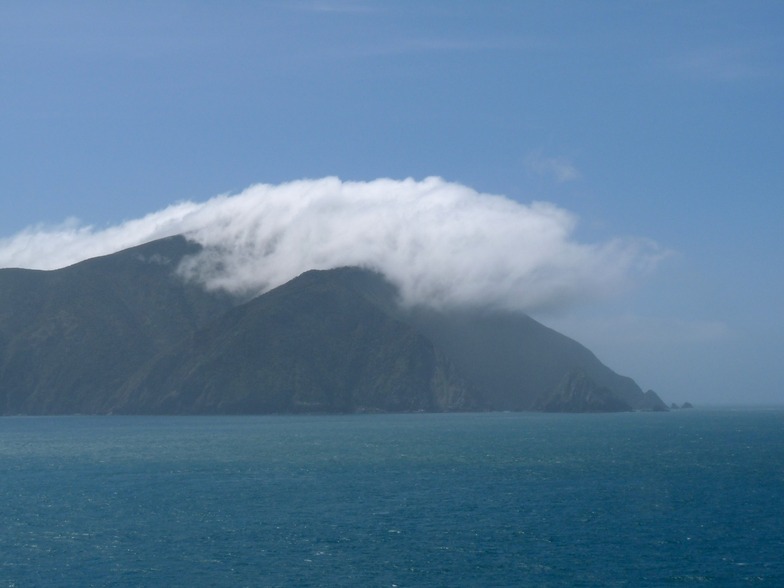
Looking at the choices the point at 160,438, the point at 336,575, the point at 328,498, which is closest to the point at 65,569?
the point at 336,575

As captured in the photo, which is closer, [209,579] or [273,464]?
[209,579]

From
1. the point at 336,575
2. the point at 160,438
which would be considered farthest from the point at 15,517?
the point at 160,438

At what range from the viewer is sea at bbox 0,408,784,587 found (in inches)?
2008

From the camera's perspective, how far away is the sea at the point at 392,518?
51.0m

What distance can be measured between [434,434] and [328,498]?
92660mm

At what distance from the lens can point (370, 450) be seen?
412ft

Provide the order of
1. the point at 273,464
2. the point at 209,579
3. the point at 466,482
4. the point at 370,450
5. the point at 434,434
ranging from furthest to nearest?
the point at 434,434
the point at 370,450
the point at 273,464
the point at 466,482
the point at 209,579

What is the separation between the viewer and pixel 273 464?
342 ft

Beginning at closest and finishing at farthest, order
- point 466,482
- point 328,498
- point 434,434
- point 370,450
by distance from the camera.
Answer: point 328,498, point 466,482, point 370,450, point 434,434

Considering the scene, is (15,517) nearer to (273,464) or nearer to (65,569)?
(65,569)

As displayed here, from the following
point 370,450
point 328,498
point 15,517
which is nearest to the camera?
point 15,517

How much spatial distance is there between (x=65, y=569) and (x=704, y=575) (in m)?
33.9

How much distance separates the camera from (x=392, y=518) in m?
66.7

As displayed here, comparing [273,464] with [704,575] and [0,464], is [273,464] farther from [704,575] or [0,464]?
[704,575]
